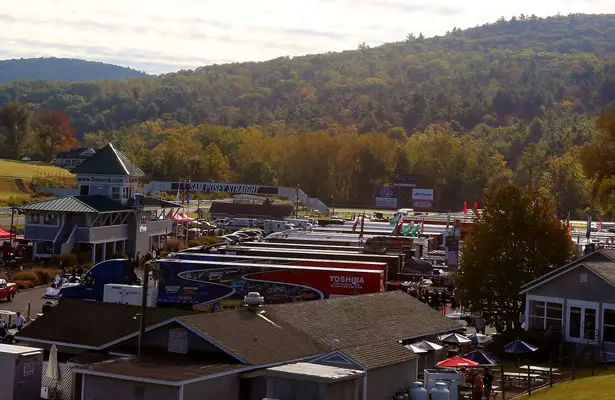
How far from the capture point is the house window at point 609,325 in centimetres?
3130

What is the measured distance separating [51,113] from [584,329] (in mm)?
128646

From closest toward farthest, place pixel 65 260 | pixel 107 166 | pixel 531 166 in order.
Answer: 1. pixel 65 260
2. pixel 107 166
3. pixel 531 166

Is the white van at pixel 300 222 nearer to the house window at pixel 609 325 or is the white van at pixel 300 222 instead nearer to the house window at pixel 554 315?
the house window at pixel 554 315

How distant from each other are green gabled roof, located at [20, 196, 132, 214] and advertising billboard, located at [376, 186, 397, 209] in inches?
2774

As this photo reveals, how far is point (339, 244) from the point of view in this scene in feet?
188

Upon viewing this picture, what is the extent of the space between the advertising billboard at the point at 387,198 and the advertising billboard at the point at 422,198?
255cm

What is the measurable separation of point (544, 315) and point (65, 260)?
27367 mm

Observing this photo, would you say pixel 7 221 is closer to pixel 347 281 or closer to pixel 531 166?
pixel 347 281

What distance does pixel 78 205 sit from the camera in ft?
Result: 179

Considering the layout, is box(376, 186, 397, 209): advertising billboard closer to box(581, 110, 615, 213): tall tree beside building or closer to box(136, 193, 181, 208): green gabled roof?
box(136, 193, 181, 208): green gabled roof

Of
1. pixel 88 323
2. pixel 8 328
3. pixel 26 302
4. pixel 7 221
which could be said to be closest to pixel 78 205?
pixel 26 302

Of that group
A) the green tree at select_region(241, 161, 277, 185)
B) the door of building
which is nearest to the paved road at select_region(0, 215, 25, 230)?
the door of building

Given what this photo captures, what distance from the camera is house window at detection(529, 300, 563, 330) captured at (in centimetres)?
3275

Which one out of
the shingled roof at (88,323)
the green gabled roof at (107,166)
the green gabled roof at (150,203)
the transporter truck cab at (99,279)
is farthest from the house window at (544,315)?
the green gabled roof at (107,166)
